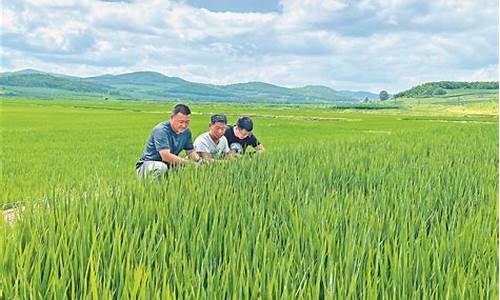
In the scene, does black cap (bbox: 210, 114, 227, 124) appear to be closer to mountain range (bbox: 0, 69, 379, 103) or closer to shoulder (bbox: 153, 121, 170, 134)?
shoulder (bbox: 153, 121, 170, 134)

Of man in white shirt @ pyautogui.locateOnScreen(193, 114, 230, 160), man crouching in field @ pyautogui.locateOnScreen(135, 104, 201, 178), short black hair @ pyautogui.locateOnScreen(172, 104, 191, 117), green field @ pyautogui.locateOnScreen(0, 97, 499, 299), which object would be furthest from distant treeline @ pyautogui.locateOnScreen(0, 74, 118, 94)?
green field @ pyautogui.locateOnScreen(0, 97, 499, 299)

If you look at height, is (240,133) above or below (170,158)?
above

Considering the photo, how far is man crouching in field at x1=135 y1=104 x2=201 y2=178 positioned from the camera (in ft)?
17.0

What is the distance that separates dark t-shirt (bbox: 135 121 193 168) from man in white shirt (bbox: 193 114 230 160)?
0.12 m

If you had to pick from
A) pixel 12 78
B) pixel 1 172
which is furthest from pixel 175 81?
pixel 1 172

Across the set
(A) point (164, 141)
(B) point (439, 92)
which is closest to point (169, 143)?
(A) point (164, 141)

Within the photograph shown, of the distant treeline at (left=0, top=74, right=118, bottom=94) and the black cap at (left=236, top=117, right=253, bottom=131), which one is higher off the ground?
the distant treeline at (left=0, top=74, right=118, bottom=94)

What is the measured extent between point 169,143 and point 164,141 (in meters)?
0.17

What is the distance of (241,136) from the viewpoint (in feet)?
21.4

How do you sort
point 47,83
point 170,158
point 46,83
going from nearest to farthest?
point 170,158, point 46,83, point 47,83

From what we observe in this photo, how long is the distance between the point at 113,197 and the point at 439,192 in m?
2.18

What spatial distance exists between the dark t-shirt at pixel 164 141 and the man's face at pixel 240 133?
0.76 metres

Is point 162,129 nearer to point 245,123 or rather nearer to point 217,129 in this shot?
point 217,129

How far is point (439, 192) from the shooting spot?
365 cm
